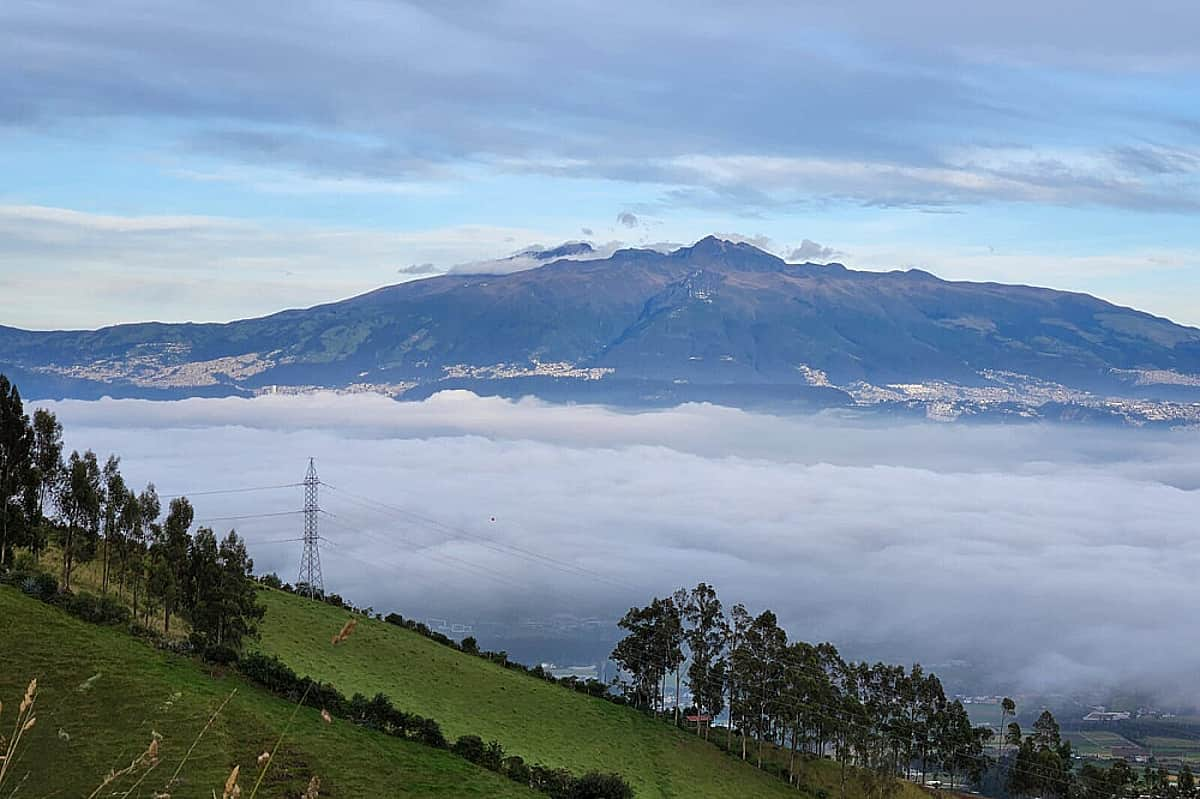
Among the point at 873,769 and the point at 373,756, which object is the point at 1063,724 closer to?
the point at 873,769

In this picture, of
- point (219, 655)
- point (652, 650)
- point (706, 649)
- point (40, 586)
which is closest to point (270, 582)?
point (652, 650)

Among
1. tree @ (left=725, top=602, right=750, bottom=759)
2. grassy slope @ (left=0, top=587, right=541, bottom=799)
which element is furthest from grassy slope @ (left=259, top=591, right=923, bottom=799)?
grassy slope @ (left=0, top=587, right=541, bottom=799)

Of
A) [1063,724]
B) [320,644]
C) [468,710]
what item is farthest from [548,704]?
[1063,724]

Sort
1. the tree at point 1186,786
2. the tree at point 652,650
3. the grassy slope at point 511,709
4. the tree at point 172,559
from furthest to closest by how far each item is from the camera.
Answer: the tree at point 652,650, the tree at point 1186,786, the grassy slope at point 511,709, the tree at point 172,559

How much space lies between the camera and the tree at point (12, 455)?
171ft

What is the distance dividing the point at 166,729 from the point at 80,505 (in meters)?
25.6

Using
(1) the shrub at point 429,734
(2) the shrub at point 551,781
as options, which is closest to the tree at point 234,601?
(1) the shrub at point 429,734

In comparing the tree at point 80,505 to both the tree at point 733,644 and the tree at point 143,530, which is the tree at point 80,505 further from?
the tree at point 733,644

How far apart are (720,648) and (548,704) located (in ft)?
68.2

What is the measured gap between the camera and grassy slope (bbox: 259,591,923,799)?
5534 cm

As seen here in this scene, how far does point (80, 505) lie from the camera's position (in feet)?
183

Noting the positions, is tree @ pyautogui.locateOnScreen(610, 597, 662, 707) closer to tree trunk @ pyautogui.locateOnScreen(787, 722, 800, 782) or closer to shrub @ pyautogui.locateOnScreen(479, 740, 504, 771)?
tree trunk @ pyautogui.locateOnScreen(787, 722, 800, 782)

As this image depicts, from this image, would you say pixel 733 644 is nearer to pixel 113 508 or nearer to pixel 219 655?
pixel 219 655

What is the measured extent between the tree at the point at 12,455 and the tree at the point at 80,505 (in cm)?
229
